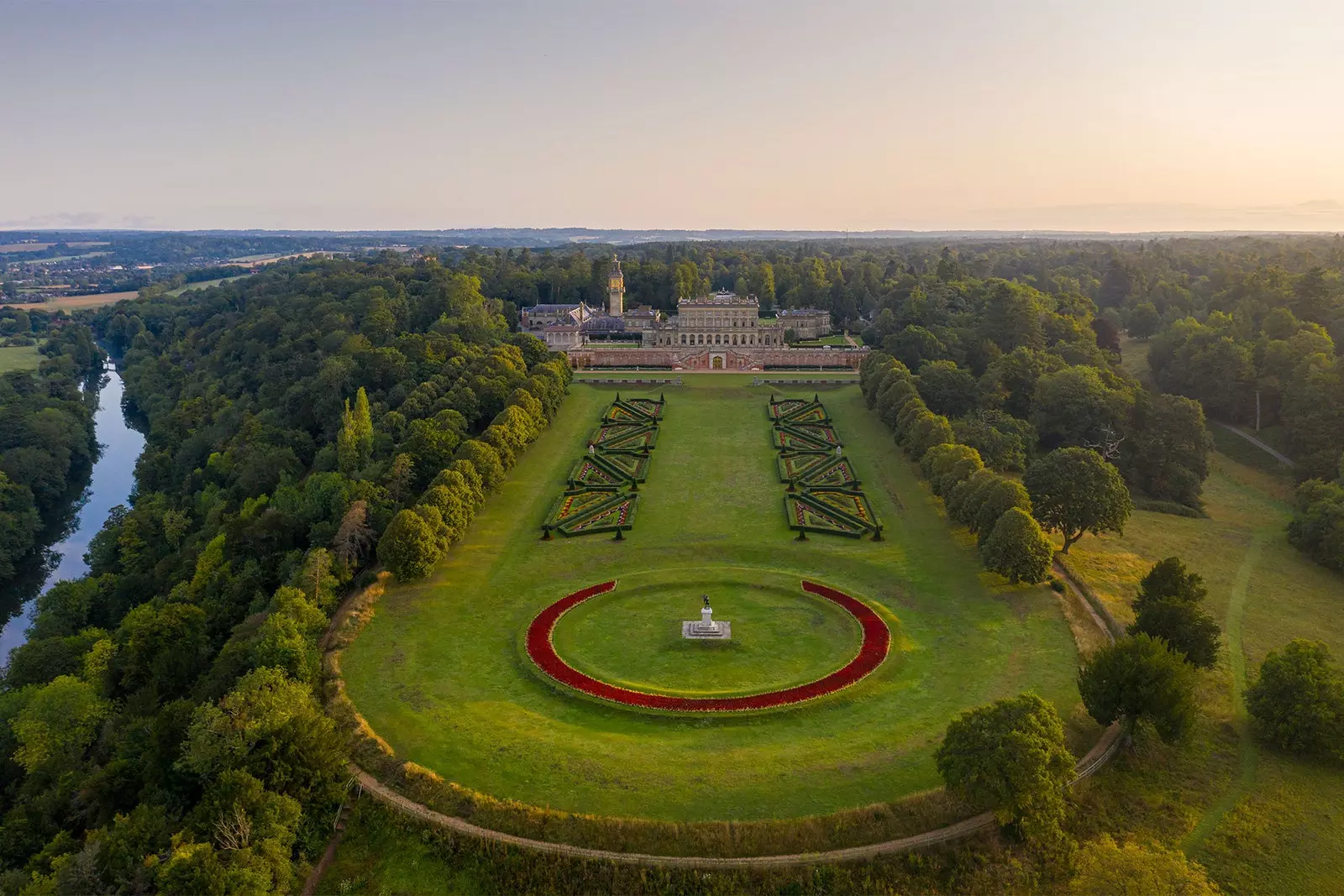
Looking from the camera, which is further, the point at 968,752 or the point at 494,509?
the point at 494,509

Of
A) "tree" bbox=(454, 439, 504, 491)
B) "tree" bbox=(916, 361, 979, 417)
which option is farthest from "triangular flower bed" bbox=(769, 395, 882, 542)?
"tree" bbox=(454, 439, 504, 491)

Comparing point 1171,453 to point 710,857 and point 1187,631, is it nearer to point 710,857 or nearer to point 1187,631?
point 1187,631

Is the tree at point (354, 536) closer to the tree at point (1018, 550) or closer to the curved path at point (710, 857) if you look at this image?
the curved path at point (710, 857)

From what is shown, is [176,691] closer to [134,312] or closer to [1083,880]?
[1083,880]

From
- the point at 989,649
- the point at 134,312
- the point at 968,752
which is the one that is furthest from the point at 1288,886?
the point at 134,312

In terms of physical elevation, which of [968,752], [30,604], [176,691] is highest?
[968,752]

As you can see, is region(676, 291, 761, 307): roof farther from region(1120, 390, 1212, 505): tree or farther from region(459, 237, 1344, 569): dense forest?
region(1120, 390, 1212, 505): tree

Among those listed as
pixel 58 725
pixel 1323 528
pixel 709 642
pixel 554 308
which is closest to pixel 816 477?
pixel 709 642
